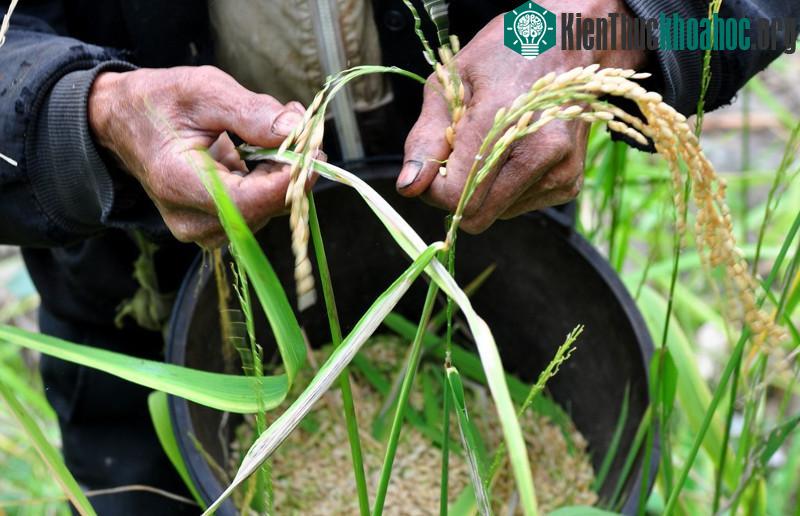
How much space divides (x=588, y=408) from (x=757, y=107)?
126 cm

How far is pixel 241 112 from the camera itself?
22.9 inches

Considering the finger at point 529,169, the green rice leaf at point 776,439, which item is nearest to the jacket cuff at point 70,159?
the finger at point 529,169

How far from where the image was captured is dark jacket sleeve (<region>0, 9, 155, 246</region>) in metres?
0.67

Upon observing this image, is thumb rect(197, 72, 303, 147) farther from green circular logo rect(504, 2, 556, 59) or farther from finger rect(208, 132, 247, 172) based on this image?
green circular logo rect(504, 2, 556, 59)

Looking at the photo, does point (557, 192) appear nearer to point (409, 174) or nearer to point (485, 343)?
point (409, 174)

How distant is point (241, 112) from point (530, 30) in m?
0.26

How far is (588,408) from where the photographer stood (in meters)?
1.08

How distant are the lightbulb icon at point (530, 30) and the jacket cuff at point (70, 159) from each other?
0.35 meters

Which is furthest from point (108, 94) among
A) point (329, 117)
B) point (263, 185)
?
point (329, 117)

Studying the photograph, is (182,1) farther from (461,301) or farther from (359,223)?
(461,301)

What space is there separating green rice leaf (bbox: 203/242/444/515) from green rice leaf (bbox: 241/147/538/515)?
2 cm

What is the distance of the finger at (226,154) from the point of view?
626 mm

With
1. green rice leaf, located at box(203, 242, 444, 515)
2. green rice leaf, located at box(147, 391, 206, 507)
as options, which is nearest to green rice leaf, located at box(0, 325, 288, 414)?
green rice leaf, located at box(203, 242, 444, 515)

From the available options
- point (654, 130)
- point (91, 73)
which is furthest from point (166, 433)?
point (654, 130)
